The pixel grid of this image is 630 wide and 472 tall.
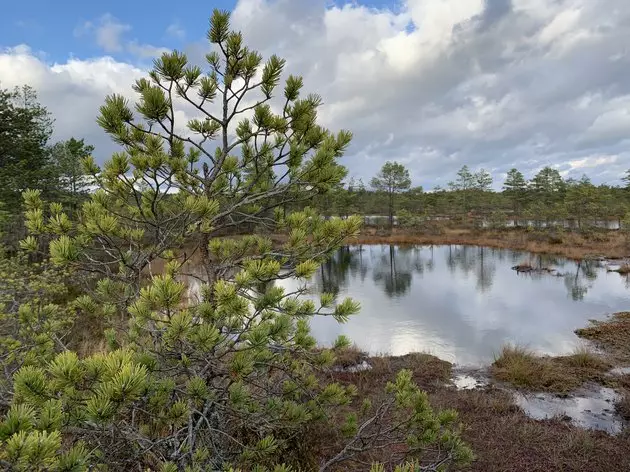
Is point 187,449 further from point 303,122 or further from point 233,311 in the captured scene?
point 303,122

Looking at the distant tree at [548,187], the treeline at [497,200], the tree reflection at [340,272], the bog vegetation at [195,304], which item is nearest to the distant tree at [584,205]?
the treeline at [497,200]

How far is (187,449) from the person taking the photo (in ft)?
6.48

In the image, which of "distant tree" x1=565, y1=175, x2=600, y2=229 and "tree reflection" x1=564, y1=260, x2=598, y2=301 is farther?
"distant tree" x1=565, y1=175, x2=600, y2=229

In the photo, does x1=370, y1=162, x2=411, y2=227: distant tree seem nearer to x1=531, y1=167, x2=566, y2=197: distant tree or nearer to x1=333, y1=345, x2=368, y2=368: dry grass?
x1=531, y1=167, x2=566, y2=197: distant tree

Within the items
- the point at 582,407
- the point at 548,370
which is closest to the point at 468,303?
the point at 548,370

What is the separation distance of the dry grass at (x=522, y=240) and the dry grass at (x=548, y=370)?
1371 cm

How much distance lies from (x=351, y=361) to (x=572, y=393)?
491 centimetres

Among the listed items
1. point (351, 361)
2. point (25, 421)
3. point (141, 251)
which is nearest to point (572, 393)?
point (351, 361)

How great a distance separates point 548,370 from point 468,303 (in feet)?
24.3

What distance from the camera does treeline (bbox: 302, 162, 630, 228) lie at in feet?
119

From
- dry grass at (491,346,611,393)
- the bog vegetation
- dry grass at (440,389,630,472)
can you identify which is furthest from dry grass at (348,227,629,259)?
the bog vegetation

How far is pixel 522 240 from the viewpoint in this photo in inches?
1308

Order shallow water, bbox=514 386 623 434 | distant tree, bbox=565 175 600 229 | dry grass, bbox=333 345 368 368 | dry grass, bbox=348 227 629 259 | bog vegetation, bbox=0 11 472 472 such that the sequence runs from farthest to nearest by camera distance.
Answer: distant tree, bbox=565 175 600 229 → dry grass, bbox=348 227 629 259 → dry grass, bbox=333 345 368 368 → shallow water, bbox=514 386 623 434 → bog vegetation, bbox=0 11 472 472

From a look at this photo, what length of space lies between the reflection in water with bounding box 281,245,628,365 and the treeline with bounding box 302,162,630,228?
13.8m
